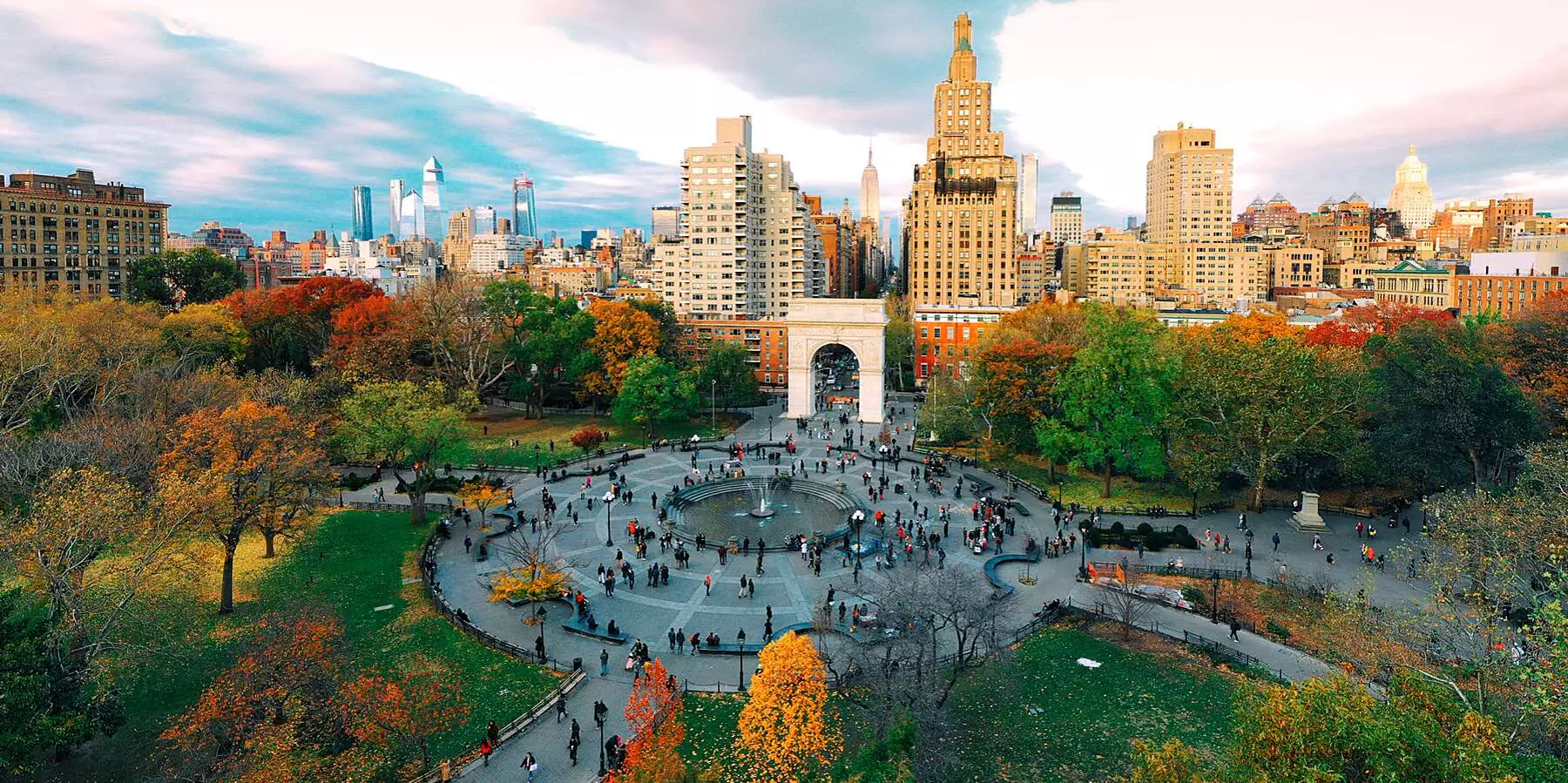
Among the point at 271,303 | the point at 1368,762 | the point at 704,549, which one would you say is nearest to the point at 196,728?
the point at 704,549

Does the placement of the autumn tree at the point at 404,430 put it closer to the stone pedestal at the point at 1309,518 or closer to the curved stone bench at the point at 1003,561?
the curved stone bench at the point at 1003,561

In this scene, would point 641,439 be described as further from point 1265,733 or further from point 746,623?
point 1265,733

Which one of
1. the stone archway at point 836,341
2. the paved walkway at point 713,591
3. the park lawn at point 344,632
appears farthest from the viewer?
the stone archway at point 836,341

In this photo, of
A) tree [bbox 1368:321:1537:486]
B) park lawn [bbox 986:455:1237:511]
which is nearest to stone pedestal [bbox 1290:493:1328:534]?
tree [bbox 1368:321:1537:486]

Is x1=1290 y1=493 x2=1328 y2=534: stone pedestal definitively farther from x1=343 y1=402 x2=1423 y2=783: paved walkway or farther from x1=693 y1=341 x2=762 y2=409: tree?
x1=693 y1=341 x2=762 y2=409: tree

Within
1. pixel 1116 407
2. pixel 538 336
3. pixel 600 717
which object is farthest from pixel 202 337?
pixel 1116 407

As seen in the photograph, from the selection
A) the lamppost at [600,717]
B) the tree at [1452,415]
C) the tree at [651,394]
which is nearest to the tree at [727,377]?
the tree at [651,394]

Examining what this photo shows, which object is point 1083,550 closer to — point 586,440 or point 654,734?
point 654,734
